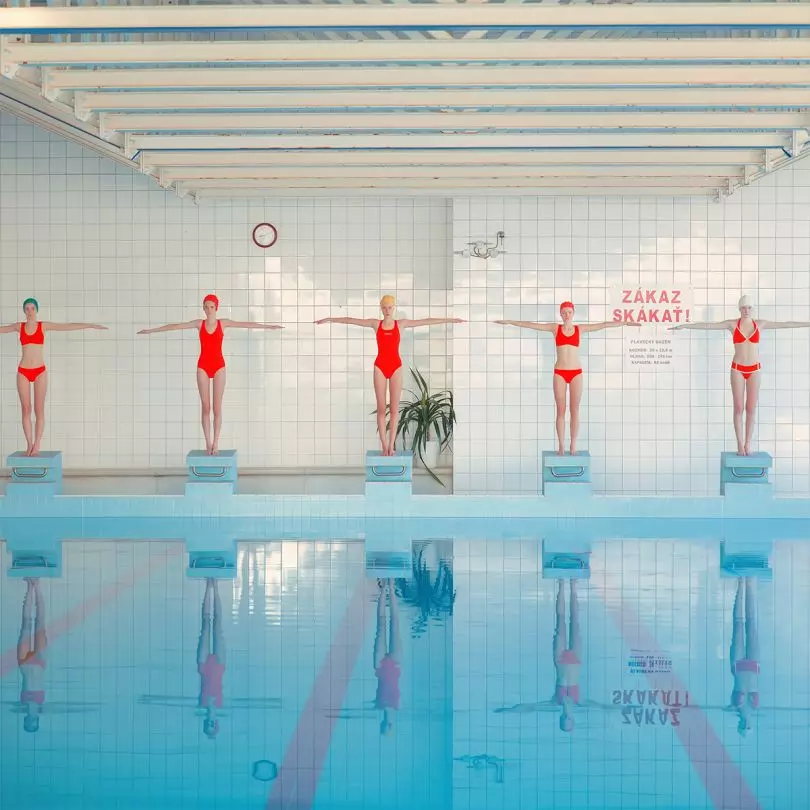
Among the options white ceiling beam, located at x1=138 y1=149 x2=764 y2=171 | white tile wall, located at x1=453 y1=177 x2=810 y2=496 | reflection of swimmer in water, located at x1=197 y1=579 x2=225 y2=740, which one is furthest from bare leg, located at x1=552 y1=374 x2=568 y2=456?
reflection of swimmer in water, located at x1=197 y1=579 x2=225 y2=740

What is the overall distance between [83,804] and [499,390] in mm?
8272

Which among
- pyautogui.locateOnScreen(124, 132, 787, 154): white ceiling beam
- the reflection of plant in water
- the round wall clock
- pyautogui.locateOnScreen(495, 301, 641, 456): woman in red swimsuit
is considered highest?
pyautogui.locateOnScreen(124, 132, 787, 154): white ceiling beam

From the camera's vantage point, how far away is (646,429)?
1162 cm

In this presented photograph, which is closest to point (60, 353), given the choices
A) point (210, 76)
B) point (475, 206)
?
point (475, 206)

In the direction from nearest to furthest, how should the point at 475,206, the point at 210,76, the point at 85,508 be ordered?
the point at 210,76
the point at 85,508
the point at 475,206

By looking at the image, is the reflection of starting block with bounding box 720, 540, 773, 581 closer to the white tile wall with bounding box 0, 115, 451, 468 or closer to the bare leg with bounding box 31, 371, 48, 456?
the white tile wall with bounding box 0, 115, 451, 468

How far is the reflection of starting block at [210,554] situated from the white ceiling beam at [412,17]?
3.57 meters

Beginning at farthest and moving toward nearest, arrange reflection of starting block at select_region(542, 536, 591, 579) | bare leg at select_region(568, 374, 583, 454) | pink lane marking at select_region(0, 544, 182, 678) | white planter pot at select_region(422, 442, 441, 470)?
white planter pot at select_region(422, 442, 441, 470)
bare leg at select_region(568, 374, 583, 454)
reflection of starting block at select_region(542, 536, 591, 579)
pink lane marking at select_region(0, 544, 182, 678)

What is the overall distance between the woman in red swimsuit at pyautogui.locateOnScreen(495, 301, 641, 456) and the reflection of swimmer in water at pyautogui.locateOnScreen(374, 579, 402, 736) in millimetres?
4120

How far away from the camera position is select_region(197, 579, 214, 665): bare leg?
5512mm

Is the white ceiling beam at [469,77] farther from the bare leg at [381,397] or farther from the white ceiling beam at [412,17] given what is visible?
the bare leg at [381,397]

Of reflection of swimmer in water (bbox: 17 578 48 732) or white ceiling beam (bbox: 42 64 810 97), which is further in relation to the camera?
white ceiling beam (bbox: 42 64 810 97)

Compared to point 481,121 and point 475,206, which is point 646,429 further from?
point 481,121

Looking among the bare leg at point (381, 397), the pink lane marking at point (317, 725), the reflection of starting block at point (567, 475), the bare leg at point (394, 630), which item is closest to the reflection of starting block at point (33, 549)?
the bare leg at point (394, 630)
